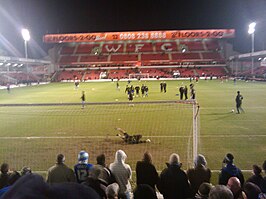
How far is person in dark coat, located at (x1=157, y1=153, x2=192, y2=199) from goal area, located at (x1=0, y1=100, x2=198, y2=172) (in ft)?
14.3

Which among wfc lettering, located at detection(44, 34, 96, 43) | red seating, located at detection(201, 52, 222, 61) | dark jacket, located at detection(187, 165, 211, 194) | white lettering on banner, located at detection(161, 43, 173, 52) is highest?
wfc lettering, located at detection(44, 34, 96, 43)

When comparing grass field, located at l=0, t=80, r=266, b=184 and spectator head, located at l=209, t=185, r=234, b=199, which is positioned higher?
spectator head, located at l=209, t=185, r=234, b=199

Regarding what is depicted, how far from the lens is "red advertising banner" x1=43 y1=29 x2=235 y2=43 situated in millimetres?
93500

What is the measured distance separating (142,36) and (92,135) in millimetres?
82001

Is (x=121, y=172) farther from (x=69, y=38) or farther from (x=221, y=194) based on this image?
(x=69, y=38)

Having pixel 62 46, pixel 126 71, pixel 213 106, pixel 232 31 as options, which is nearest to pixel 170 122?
pixel 213 106

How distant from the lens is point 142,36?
9500 cm

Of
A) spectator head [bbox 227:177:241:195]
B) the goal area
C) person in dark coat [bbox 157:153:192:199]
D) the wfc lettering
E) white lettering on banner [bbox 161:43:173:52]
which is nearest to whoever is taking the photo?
spectator head [bbox 227:177:241:195]

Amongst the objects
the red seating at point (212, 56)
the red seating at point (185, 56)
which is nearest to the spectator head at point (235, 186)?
the red seating at point (185, 56)

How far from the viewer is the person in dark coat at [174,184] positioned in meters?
6.00

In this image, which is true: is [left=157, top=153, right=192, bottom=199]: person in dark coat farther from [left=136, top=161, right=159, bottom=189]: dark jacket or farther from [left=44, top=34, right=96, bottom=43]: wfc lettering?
[left=44, top=34, right=96, bottom=43]: wfc lettering

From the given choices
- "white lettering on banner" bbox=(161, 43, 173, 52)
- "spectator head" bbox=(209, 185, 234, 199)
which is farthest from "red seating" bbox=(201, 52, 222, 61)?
"spectator head" bbox=(209, 185, 234, 199)

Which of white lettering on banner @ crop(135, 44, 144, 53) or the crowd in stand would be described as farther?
white lettering on banner @ crop(135, 44, 144, 53)

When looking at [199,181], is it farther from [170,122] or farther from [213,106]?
[213,106]
